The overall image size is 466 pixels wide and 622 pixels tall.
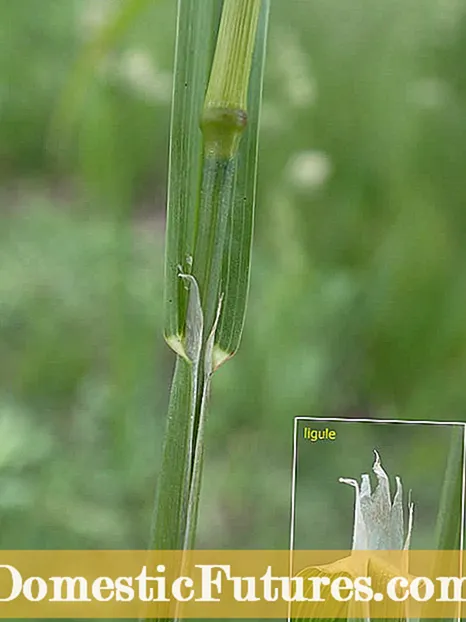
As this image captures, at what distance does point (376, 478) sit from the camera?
1.36ft

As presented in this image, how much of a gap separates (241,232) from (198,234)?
0.10ft

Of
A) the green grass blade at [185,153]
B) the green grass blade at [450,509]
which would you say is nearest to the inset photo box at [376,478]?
the green grass blade at [450,509]

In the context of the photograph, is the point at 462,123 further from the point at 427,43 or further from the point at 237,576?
the point at 237,576

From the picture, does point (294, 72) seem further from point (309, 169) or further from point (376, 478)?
point (376, 478)

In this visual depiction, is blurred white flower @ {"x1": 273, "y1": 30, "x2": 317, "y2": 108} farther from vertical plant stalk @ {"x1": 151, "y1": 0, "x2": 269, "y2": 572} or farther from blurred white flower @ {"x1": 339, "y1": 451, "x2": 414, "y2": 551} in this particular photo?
blurred white flower @ {"x1": 339, "y1": 451, "x2": 414, "y2": 551}

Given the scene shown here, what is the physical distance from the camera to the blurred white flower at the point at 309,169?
43 cm

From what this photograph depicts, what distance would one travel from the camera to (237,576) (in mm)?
412

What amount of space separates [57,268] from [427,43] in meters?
0.23

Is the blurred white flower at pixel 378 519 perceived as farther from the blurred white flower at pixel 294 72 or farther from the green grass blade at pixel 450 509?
the blurred white flower at pixel 294 72

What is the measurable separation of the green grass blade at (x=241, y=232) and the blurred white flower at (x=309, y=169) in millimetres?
73

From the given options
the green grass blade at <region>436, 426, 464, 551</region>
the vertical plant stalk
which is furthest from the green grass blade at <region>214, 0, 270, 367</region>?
the green grass blade at <region>436, 426, 464, 551</region>

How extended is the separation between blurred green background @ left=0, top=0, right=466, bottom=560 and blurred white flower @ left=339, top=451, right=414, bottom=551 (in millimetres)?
30

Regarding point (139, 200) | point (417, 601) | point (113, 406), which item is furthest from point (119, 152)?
point (417, 601)

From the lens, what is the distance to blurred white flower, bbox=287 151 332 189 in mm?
431
